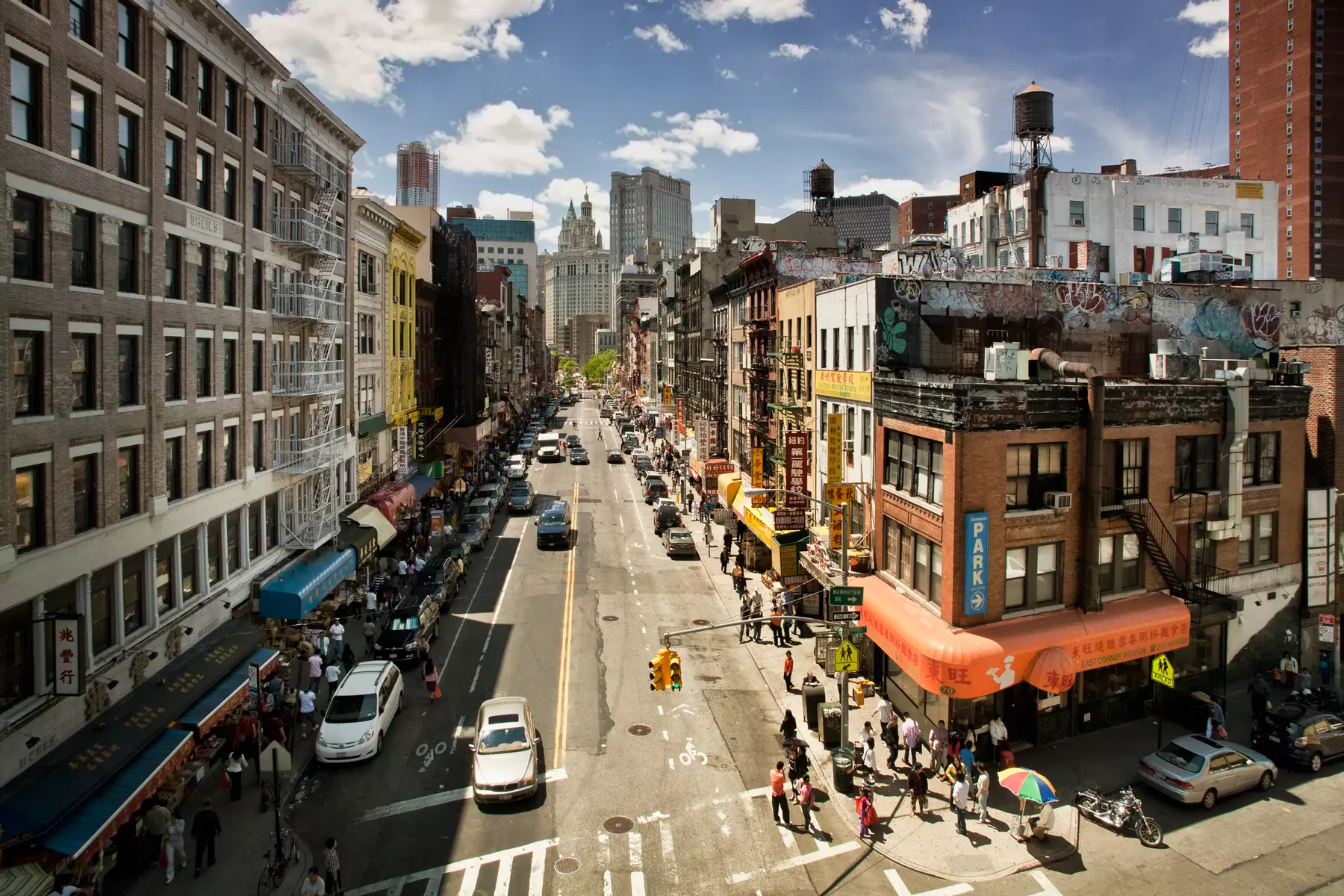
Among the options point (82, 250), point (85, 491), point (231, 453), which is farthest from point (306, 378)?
point (85, 491)

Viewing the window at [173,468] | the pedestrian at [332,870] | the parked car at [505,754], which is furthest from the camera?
the window at [173,468]

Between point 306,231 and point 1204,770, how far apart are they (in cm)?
3347

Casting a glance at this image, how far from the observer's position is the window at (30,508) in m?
16.8

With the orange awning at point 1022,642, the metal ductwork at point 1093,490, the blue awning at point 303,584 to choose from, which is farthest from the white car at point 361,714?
the metal ductwork at point 1093,490

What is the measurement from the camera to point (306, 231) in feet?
103

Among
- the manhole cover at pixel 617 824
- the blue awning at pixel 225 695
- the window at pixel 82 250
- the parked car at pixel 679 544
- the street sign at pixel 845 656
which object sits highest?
the window at pixel 82 250

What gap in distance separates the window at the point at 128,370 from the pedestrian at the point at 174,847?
1028cm

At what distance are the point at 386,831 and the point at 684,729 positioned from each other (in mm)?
8641

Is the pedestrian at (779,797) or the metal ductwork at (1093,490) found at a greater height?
the metal ductwork at (1093,490)

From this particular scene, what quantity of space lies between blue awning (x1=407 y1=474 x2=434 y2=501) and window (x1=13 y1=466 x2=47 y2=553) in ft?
96.0

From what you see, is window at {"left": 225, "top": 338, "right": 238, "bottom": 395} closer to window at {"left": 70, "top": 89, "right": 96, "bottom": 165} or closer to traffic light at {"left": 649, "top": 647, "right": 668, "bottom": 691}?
window at {"left": 70, "top": 89, "right": 96, "bottom": 165}

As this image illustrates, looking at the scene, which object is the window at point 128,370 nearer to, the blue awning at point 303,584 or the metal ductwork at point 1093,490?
the blue awning at point 303,584

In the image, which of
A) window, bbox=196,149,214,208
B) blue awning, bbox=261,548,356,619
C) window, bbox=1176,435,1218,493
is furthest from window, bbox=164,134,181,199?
window, bbox=1176,435,1218,493

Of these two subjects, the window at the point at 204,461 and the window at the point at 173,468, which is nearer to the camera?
the window at the point at 173,468
